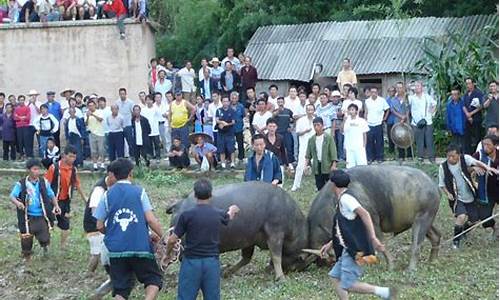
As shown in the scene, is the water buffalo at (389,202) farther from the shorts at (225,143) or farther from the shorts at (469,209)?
the shorts at (225,143)

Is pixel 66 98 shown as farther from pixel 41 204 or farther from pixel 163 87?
pixel 41 204

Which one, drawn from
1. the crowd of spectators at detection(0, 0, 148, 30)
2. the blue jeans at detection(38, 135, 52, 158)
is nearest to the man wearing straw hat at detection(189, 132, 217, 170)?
the blue jeans at detection(38, 135, 52, 158)

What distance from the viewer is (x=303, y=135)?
20578 millimetres

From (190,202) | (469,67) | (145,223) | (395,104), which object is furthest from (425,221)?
(469,67)

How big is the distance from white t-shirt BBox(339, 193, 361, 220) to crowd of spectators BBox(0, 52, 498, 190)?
361 inches

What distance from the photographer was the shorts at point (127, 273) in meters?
10.4

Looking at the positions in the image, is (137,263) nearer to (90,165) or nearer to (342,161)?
(342,161)

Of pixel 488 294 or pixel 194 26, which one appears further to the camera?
pixel 194 26

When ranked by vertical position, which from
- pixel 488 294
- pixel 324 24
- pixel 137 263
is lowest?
pixel 488 294

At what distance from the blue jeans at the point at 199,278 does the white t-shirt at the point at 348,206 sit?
1.39 metres

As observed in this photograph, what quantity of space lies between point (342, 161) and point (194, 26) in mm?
17423

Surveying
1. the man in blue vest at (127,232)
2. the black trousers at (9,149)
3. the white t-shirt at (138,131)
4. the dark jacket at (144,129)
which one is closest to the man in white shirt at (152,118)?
the dark jacket at (144,129)

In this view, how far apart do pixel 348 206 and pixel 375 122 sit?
12.2 meters

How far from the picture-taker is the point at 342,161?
21766 millimetres
